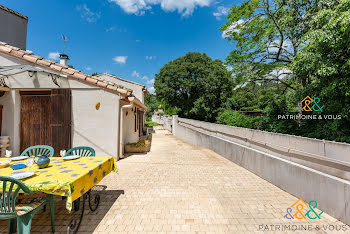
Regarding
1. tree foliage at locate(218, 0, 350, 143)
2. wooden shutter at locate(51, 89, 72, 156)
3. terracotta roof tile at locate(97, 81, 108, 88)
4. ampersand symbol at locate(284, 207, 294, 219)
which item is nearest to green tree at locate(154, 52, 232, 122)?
tree foliage at locate(218, 0, 350, 143)

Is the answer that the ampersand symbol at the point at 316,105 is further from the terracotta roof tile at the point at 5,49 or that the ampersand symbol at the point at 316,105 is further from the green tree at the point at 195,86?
the green tree at the point at 195,86

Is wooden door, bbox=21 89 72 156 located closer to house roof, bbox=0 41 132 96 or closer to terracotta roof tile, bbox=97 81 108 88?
house roof, bbox=0 41 132 96

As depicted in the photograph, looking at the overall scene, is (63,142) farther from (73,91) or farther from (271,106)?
(271,106)

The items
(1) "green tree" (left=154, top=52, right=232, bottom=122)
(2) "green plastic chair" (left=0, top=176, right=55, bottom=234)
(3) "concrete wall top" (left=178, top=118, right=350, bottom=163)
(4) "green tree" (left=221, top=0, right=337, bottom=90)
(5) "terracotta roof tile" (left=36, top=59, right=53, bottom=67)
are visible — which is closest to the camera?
(2) "green plastic chair" (left=0, top=176, right=55, bottom=234)

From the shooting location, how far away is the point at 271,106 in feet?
30.4

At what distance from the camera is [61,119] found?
5914 millimetres

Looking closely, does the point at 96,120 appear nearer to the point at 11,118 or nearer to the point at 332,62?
the point at 11,118

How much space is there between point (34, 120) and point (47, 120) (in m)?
0.49

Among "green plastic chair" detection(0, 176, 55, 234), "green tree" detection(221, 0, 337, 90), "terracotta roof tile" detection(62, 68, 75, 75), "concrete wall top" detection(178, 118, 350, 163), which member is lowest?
"green plastic chair" detection(0, 176, 55, 234)

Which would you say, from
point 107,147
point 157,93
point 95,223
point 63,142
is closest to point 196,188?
point 95,223

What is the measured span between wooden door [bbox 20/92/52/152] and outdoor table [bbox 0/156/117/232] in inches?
143

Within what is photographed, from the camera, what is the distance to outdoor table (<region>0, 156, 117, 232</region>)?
2084 millimetres

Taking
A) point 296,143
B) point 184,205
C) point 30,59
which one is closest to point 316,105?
point 296,143

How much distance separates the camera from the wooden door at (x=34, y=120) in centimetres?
587
